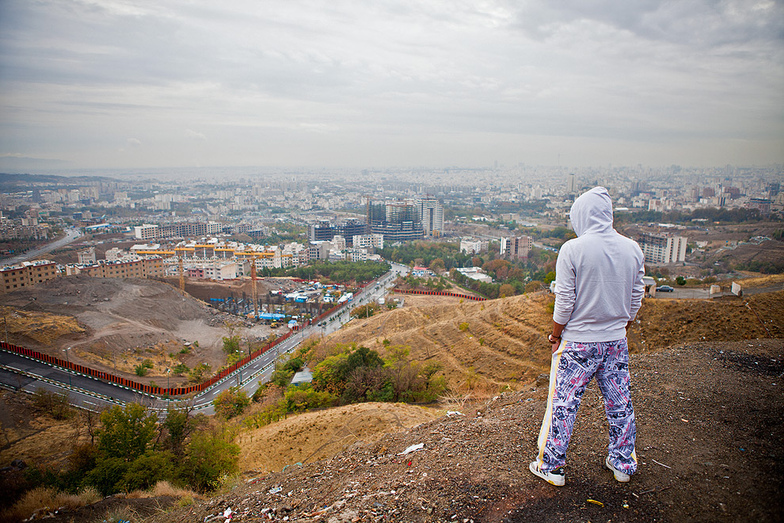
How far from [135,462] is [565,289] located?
5.81m

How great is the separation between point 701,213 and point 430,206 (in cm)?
2662

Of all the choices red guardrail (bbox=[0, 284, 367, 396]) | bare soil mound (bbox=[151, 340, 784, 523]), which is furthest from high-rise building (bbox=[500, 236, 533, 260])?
bare soil mound (bbox=[151, 340, 784, 523])

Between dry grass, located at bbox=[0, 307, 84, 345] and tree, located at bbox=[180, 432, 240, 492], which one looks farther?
dry grass, located at bbox=[0, 307, 84, 345]

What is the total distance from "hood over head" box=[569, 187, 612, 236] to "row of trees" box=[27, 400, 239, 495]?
4.41 m

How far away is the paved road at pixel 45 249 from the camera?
49.3 feet

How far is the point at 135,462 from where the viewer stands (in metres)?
5.32

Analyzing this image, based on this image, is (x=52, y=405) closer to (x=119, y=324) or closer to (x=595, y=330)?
(x=119, y=324)

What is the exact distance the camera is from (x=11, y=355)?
11.5 m

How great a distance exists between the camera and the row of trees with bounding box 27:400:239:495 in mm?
4984

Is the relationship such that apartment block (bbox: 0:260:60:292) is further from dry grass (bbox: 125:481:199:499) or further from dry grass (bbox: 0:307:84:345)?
dry grass (bbox: 125:481:199:499)

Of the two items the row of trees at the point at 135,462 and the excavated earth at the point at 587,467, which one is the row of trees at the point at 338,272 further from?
the excavated earth at the point at 587,467

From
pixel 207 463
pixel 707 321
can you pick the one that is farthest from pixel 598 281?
pixel 707 321

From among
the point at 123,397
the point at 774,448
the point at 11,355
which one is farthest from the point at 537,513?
the point at 11,355

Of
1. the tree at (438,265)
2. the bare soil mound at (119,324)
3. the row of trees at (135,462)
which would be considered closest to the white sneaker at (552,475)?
the row of trees at (135,462)
